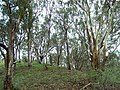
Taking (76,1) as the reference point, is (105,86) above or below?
below

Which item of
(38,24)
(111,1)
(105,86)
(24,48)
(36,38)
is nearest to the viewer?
(105,86)

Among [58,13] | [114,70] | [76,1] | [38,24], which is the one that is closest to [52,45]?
[38,24]

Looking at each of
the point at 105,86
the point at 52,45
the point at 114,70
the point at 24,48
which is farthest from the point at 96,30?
the point at 24,48

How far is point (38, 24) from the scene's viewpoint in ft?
A: 119

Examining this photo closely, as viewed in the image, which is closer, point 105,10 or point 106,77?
point 106,77

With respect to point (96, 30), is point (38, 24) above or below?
above

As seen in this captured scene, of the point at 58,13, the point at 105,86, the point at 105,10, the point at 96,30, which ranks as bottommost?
the point at 105,86

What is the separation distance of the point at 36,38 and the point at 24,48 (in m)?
4.20

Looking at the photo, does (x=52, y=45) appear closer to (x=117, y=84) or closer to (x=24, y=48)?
(x=24, y=48)

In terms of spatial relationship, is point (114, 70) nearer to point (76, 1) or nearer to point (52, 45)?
point (76, 1)

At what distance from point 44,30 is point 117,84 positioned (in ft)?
77.2

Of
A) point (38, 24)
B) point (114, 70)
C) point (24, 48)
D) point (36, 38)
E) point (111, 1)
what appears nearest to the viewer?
point (114, 70)

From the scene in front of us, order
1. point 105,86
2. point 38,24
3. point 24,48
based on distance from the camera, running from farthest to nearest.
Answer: point 24,48 → point 38,24 → point 105,86

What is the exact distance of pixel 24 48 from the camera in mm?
42594
